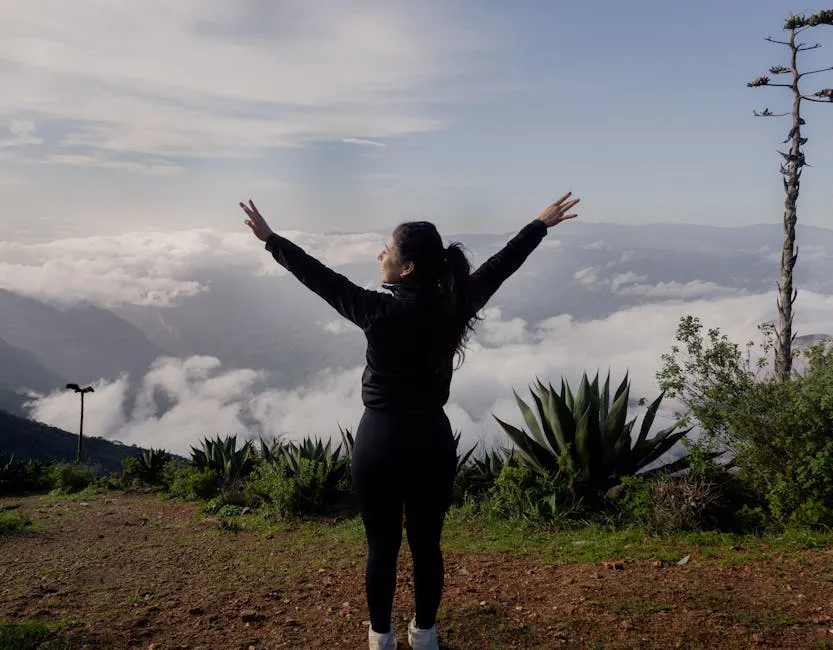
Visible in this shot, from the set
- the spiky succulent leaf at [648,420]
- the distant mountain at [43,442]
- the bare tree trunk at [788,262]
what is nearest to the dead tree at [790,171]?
the bare tree trunk at [788,262]

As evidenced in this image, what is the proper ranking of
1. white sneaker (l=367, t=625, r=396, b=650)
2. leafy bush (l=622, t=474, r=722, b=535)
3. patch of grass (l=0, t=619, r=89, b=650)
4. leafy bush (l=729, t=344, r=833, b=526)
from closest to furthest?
white sneaker (l=367, t=625, r=396, b=650), patch of grass (l=0, t=619, r=89, b=650), leafy bush (l=729, t=344, r=833, b=526), leafy bush (l=622, t=474, r=722, b=535)

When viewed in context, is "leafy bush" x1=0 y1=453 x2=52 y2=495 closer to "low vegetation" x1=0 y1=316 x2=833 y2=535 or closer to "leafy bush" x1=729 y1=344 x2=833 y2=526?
"low vegetation" x1=0 y1=316 x2=833 y2=535

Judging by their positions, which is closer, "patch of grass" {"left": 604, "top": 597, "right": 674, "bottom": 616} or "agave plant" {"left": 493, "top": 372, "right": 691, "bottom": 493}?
"patch of grass" {"left": 604, "top": 597, "right": 674, "bottom": 616}

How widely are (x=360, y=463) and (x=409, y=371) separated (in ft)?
1.59

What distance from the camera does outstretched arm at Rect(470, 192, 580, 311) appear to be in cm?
352

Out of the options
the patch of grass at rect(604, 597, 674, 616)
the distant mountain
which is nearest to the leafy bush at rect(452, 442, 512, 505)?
the patch of grass at rect(604, 597, 674, 616)

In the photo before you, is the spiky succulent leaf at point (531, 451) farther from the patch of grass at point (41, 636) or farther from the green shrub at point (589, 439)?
the patch of grass at point (41, 636)

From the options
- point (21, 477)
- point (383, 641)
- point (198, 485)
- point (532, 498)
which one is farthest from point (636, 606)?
point (21, 477)

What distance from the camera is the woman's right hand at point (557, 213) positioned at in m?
4.04

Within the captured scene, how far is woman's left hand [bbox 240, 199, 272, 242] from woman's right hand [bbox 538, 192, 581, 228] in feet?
4.85

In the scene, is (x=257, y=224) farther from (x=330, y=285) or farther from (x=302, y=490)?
(x=302, y=490)

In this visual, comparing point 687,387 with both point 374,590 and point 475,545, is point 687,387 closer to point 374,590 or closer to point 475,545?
point 475,545

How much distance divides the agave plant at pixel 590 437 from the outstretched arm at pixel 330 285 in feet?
15.2

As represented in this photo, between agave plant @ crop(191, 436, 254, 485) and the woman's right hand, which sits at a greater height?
the woman's right hand
